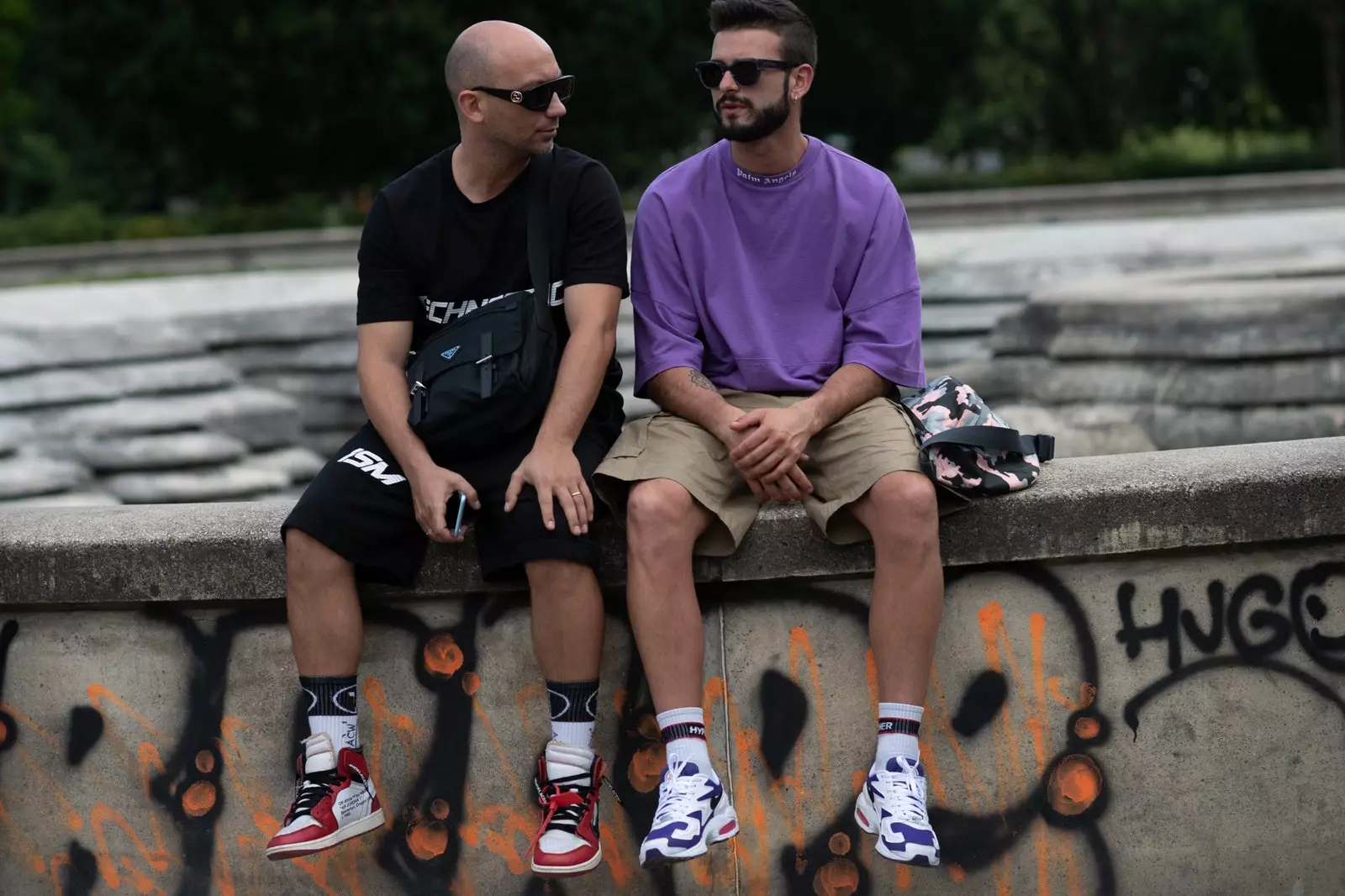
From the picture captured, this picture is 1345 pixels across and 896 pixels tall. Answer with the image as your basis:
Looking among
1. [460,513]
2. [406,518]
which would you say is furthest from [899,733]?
[406,518]

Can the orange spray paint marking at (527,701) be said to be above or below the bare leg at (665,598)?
below

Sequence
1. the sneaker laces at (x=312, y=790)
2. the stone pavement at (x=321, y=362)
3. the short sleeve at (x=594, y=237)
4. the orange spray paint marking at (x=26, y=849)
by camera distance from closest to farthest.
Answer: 1. the sneaker laces at (x=312, y=790)
2. the short sleeve at (x=594, y=237)
3. the orange spray paint marking at (x=26, y=849)
4. the stone pavement at (x=321, y=362)

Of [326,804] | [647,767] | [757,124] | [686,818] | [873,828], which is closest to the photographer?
[686,818]

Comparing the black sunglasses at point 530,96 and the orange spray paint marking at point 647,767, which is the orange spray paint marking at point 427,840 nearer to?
the orange spray paint marking at point 647,767

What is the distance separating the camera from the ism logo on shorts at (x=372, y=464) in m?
3.75

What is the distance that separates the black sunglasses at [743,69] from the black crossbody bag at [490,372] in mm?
543

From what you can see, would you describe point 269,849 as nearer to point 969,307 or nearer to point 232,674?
point 232,674

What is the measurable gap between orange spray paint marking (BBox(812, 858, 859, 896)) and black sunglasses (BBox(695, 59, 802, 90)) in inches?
72.7

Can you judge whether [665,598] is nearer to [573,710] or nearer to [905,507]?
[573,710]

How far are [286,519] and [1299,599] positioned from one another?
7.56 ft

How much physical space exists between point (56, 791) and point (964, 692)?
218 centimetres

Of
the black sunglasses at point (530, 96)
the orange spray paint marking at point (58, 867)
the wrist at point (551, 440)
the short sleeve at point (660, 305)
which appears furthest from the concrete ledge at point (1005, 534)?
the black sunglasses at point (530, 96)

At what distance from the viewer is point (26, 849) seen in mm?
4008

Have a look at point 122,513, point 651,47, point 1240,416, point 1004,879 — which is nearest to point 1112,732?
point 1004,879
